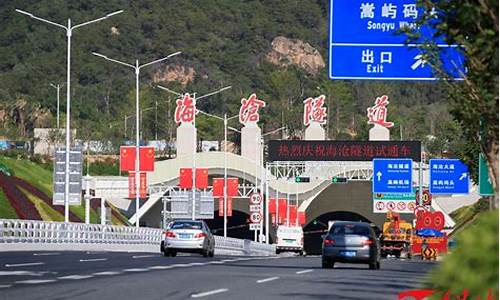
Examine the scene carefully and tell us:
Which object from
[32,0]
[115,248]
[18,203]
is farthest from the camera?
[32,0]

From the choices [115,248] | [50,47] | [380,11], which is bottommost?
[115,248]

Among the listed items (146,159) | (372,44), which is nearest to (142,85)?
(146,159)

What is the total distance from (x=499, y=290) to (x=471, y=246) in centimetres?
29

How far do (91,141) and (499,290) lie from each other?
12171 cm

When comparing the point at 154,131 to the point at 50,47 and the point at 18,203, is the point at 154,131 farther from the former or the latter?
the point at 18,203

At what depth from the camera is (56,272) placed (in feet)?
87.4

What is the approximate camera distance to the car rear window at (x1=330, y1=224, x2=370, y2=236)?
3747cm

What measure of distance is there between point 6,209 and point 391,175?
22.2 meters

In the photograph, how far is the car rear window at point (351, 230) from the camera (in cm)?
3747

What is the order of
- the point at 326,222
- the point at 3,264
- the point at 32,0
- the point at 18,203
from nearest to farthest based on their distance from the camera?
the point at 3,264 < the point at 18,203 < the point at 326,222 < the point at 32,0

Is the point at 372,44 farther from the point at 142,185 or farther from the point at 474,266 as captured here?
the point at 142,185

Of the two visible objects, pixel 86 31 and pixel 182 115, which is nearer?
pixel 182 115

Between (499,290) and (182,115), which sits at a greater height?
(182,115)

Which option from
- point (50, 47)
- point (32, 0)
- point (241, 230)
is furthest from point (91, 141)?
point (32, 0)
